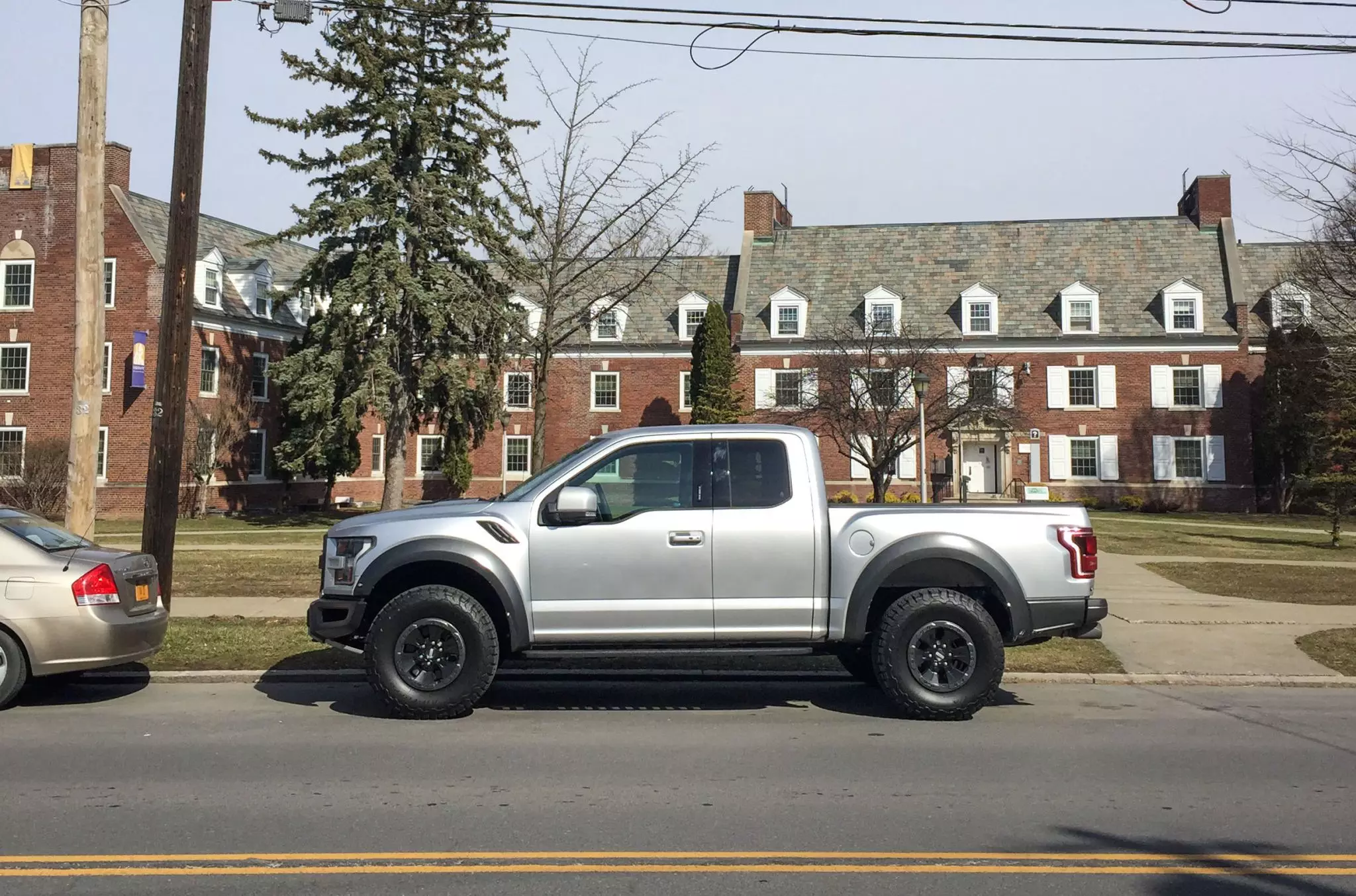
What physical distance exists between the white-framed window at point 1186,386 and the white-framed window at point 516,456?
25.7m

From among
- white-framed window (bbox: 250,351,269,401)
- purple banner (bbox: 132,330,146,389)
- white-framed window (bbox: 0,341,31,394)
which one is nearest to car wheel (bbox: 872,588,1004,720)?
purple banner (bbox: 132,330,146,389)

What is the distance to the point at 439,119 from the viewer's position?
29.8 m

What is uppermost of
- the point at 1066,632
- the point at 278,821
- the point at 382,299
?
the point at 382,299

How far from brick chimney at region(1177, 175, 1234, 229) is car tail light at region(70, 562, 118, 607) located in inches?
1852

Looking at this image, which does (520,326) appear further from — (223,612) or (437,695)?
(437,695)

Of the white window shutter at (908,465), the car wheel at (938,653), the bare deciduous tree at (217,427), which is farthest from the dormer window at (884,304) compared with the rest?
the car wheel at (938,653)

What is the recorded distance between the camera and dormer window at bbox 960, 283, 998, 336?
44438mm

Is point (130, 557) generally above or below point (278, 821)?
above

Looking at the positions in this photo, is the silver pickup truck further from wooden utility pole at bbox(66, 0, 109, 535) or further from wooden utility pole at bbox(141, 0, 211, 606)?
wooden utility pole at bbox(66, 0, 109, 535)

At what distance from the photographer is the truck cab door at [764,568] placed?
26.4ft

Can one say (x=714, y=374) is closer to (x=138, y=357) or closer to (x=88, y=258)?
(x=138, y=357)

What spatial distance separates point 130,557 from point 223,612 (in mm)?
4199

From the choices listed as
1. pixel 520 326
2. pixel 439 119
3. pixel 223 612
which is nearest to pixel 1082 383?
pixel 439 119

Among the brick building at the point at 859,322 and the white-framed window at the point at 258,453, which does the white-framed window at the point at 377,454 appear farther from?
the white-framed window at the point at 258,453
